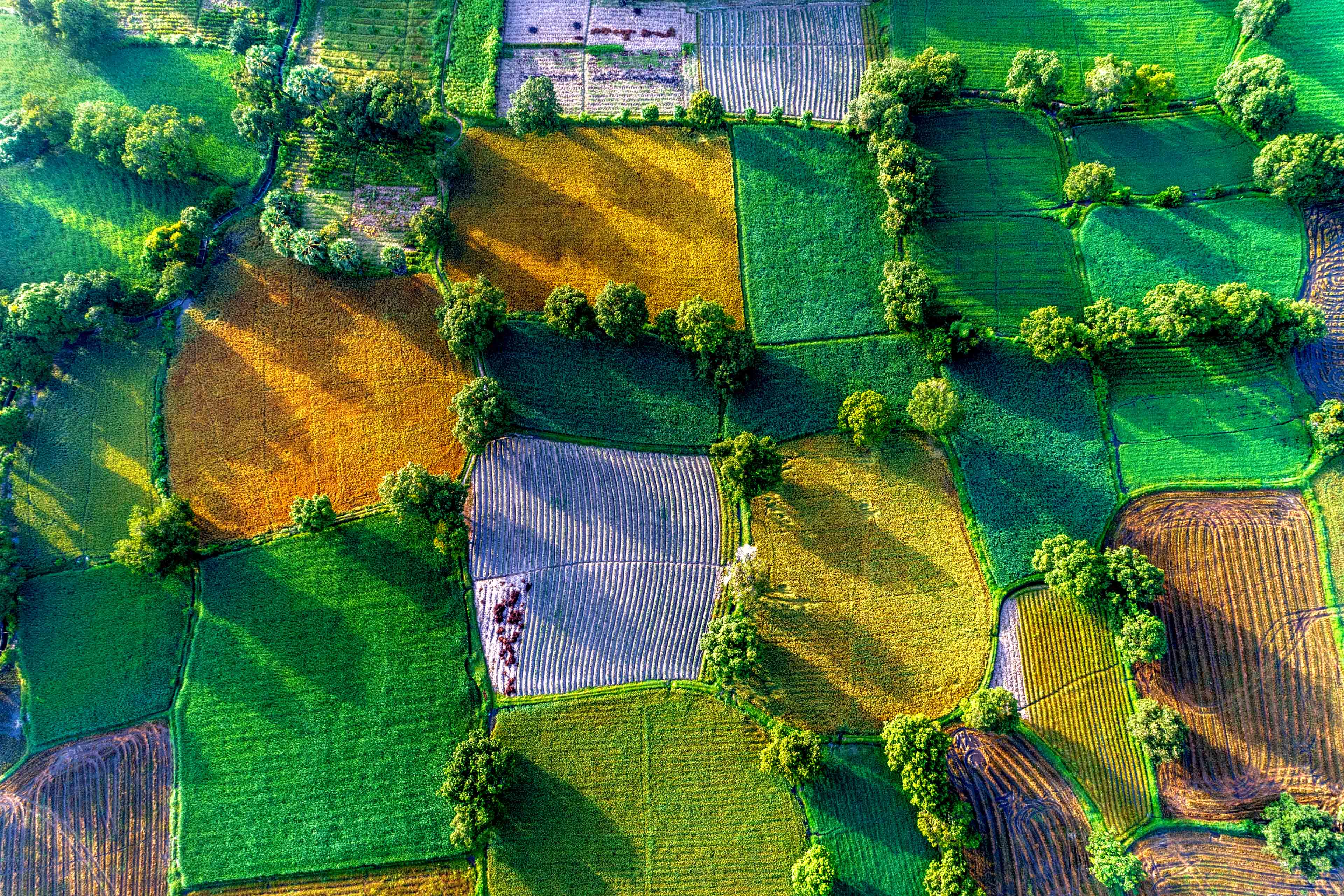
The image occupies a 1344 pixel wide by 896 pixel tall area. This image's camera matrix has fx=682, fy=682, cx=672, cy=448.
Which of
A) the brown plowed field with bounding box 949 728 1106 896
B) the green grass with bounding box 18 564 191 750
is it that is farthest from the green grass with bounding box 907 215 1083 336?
the green grass with bounding box 18 564 191 750

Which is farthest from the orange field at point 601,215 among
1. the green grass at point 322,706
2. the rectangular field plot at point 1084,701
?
the rectangular field plot at point 1084,701

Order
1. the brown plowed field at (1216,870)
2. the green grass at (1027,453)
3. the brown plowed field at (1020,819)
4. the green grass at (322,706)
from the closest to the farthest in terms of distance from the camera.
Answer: the brown plowed field at (1216,870), the green grass at (322,706), the brown plowed field at (1020,819), the green grass at (1027,453)

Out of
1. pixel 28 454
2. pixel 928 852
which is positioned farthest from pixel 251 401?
pixel 928 852

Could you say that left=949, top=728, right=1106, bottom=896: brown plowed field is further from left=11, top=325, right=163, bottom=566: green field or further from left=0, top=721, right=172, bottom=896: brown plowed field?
left=11, top=325, right=163, bottom=566: green field

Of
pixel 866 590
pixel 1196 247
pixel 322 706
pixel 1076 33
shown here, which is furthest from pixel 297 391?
pixel 1196 247

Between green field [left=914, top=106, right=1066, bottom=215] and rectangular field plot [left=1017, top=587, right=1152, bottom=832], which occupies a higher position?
green field [left=914, top=106, right=1066, bottom=215]

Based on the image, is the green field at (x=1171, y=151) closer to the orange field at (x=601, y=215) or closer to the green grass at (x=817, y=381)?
the green grass at (x=817, y=381)
